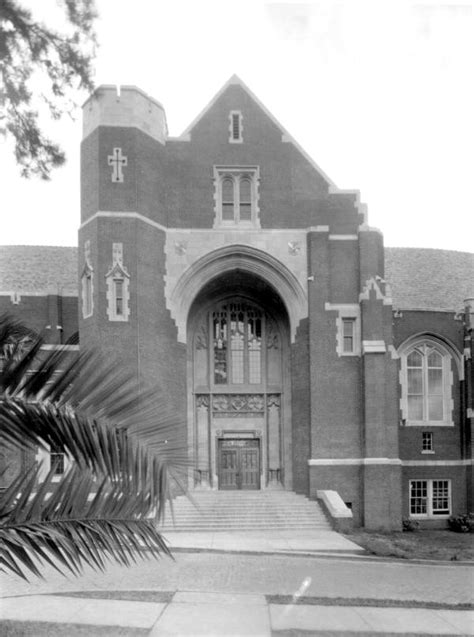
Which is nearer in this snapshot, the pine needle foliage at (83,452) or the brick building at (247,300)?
the pine needle foliage at (83,452)

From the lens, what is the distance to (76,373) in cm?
399

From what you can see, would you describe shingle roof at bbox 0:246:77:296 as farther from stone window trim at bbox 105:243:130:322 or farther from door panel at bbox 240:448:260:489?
door panel at bbox 240:448:260:489

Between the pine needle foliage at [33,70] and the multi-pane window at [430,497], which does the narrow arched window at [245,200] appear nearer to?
the multi-pane window at [430,497]

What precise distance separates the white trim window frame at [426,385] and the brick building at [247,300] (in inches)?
47.5

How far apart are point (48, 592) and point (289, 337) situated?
16630mm

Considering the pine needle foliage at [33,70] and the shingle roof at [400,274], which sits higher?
the shingle roof at [400,274]

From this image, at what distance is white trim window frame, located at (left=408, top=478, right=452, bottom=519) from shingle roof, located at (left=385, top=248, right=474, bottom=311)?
22.0ft

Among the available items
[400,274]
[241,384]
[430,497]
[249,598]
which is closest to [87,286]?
[241,384]

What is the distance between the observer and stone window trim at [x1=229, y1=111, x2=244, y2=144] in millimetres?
26344

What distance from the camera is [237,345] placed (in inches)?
1081

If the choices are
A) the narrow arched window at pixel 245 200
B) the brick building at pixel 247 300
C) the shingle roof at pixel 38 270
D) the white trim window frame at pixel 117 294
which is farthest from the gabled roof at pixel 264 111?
the shingle roof at pixel 38 270

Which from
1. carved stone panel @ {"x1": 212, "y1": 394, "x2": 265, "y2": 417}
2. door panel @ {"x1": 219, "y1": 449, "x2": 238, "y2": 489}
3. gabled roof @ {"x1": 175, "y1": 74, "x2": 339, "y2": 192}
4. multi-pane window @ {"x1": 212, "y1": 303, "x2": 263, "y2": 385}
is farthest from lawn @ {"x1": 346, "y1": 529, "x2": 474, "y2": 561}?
gabled roof @ {"x1": 175, "y1": 74, "x2": 339, "y2": 192}

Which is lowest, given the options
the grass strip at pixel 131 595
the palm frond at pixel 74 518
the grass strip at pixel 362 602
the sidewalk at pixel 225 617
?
the grass strip at pixel 362 602

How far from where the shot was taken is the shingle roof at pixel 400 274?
3129cm
